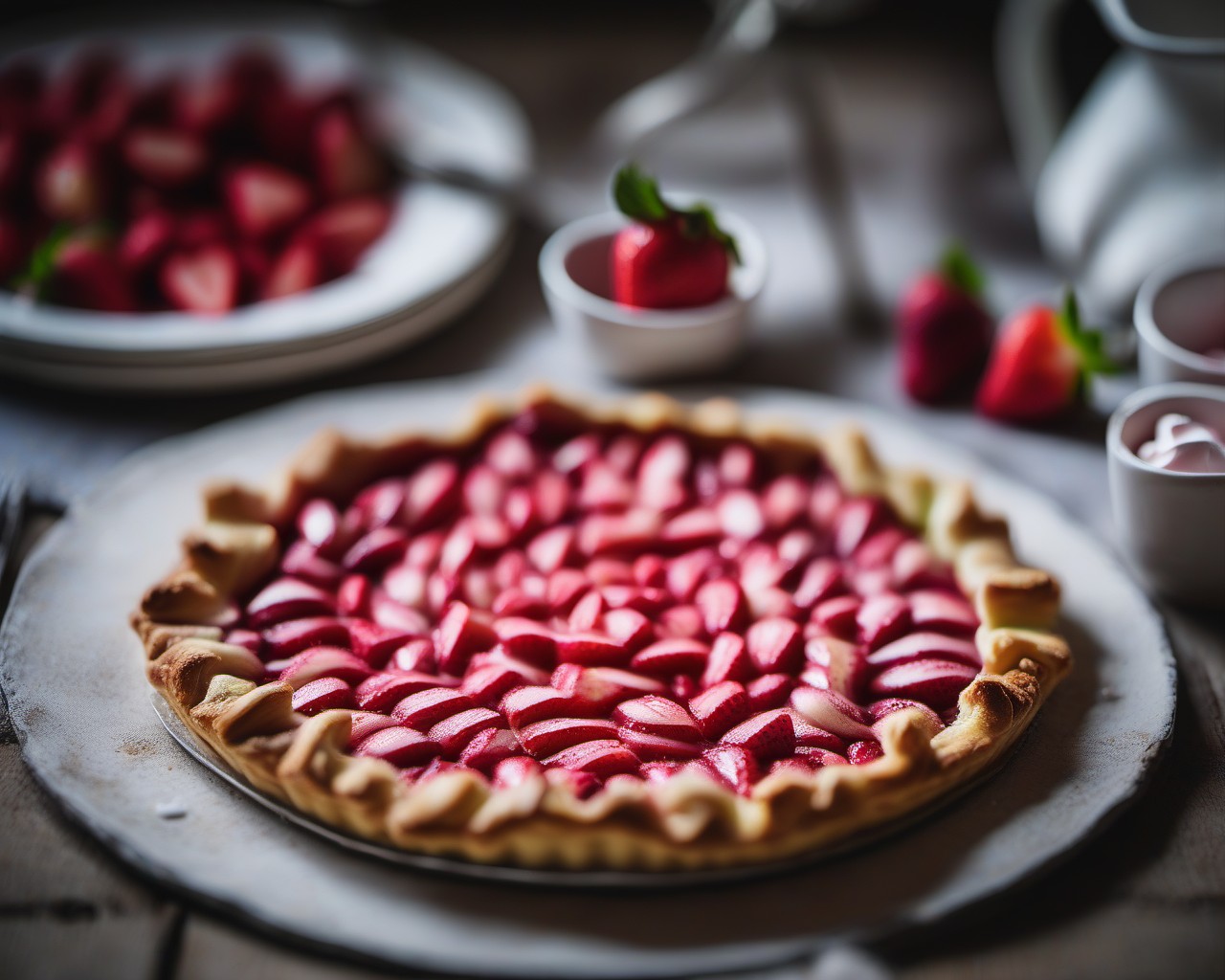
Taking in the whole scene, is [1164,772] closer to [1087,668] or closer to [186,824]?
[1087,668]

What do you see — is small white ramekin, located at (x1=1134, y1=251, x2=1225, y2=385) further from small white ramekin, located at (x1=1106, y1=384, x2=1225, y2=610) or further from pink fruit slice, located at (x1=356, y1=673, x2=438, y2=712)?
pink fruit slice, located at (x1=356, y1=673, x2=438, y2=712)

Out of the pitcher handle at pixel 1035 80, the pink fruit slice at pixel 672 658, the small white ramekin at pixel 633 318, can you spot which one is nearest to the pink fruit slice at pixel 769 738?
the pink fruit slice at pixel 672 658

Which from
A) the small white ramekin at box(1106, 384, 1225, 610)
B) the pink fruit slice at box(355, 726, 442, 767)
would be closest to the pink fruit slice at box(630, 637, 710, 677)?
the pink fruit slice at box(355, 726, 442, 767)

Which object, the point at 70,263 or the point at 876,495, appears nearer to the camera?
the point at 876,495

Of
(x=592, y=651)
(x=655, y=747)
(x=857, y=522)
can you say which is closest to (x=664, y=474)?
(x=857, y=522)

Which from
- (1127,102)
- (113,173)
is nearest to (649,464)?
(1127,102)

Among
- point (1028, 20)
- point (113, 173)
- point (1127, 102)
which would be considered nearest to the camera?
point (1127, 102)

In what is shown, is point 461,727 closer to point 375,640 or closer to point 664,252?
point 375,640
